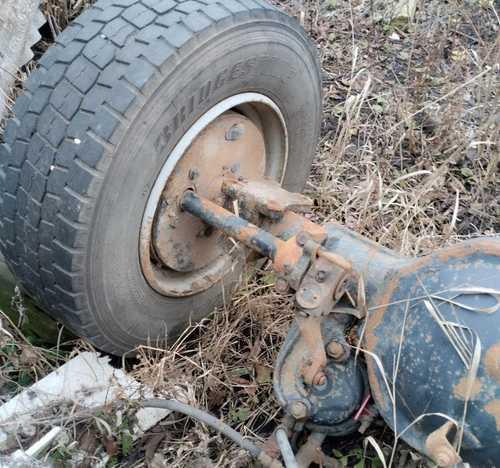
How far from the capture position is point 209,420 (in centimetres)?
172

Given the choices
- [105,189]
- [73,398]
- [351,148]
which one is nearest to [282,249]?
[105,189]

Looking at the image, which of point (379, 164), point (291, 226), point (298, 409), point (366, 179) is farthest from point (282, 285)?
point (379, 164)

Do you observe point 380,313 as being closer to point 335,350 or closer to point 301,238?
point 335,350

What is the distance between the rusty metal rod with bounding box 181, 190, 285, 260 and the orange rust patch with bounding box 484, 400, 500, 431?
588mm

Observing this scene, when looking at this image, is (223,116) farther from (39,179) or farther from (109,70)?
(39,179)

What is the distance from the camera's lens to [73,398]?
180 centimetres

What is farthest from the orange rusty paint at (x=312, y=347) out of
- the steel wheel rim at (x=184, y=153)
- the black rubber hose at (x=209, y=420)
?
the steel wheel rim at (x=184, y=153)

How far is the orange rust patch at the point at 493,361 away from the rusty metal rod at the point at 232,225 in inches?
21.0

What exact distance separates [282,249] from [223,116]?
0.46m

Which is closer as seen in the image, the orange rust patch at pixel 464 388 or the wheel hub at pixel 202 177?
the orange rust patch at pixel 464 388

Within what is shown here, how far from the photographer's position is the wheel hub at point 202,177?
180 cm

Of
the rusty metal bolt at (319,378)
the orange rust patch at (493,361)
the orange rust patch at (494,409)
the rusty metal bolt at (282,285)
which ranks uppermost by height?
the rusty metal bolt at (282,285)

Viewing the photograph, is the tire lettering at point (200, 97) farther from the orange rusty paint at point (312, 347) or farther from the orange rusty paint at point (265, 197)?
the orange rusty paint at point (312, 347)

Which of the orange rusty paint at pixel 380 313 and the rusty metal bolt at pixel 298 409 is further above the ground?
the orange rusty paint at pixel 380 313
